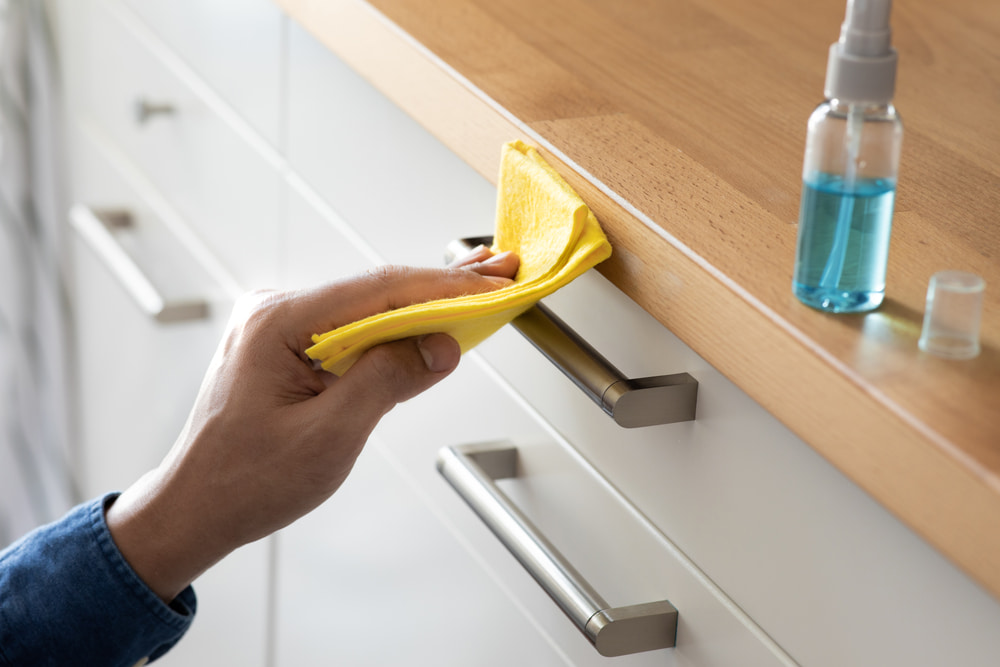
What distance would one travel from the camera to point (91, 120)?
1.22 meters

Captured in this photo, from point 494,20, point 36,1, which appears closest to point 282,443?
point 494,20

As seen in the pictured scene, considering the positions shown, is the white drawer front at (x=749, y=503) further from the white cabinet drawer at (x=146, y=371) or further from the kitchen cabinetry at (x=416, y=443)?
the white cabinet drawer at (x=146, y=371)

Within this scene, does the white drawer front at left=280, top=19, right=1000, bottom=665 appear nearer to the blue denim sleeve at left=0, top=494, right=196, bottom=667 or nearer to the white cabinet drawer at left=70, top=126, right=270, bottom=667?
the blue denim sleeve at left=0, top=494, right=196, bottom=667

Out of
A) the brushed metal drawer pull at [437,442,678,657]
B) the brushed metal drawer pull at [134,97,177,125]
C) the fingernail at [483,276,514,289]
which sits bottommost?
the brushed metal drawer pull at [437,442,678,657]

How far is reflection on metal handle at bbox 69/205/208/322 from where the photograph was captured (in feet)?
3.22

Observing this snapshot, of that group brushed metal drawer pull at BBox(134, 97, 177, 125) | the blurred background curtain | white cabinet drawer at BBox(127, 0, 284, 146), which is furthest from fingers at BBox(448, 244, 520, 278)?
the blurred background curtain

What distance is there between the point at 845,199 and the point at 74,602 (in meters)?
0.44

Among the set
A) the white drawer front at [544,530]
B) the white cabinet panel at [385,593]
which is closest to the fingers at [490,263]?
the white drawer front at [544,530]

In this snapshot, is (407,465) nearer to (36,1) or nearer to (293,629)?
(293,629)

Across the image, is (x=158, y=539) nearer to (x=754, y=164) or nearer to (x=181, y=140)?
(x=754, y=164)

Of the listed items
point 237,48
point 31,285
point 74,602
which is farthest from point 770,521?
point 31,285

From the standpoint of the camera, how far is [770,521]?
17.1 inches

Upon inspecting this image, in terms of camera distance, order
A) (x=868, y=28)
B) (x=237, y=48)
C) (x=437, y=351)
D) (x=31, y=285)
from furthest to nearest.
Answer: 1. (x=31, y=285)
2. (x=237, y=48)
3. (x=437, y=351)
4. (x=868, y=28)

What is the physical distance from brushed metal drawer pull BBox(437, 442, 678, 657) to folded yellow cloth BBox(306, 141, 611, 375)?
86 mm
